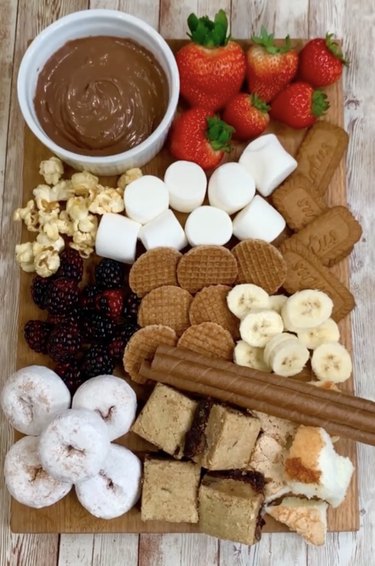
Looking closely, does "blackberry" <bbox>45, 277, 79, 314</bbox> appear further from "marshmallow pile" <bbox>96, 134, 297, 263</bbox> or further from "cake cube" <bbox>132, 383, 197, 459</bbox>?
"cake cube" <bbox>132, 383, 197, 459</bbox>

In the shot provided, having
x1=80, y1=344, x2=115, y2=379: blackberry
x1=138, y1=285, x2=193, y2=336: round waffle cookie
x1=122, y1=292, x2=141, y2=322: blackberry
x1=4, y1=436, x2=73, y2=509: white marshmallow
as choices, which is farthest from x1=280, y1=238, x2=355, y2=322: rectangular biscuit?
x1=4, y1=436, x2=73, y2=509: white marshmallow

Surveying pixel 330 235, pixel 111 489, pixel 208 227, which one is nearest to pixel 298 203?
pixel 330 235

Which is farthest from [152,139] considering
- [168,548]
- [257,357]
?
[168,548]

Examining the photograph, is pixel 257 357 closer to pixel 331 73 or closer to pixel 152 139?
pixel 152 139

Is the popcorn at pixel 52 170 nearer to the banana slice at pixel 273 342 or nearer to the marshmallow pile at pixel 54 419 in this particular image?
the marshmallow pile at pixel 54 419

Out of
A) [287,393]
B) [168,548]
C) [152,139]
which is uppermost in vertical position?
[152,139]
